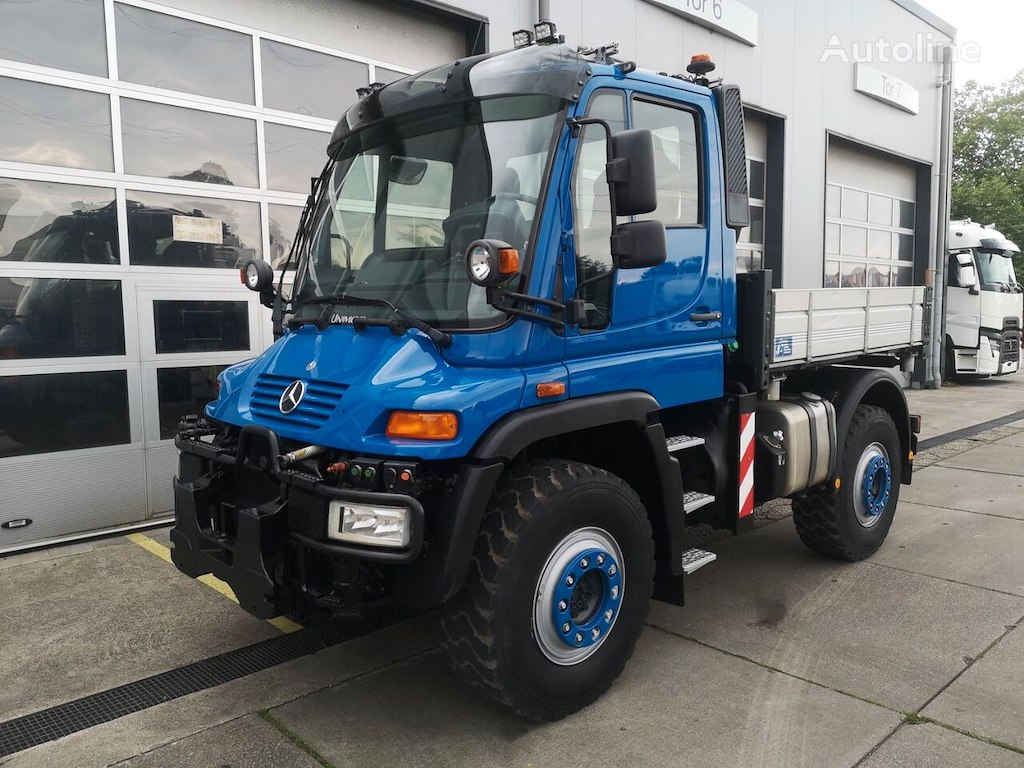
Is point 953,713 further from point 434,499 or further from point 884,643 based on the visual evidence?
point 434,499

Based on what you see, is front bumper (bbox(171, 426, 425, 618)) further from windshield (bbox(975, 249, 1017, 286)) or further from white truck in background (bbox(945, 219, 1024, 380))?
windshield (bbox(975, 249, 1017, 286))

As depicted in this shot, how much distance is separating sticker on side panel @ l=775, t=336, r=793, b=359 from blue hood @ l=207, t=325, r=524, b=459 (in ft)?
6.30

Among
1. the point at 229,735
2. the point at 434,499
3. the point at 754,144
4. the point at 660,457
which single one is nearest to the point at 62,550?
the point at 229,735

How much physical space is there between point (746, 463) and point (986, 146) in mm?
35187

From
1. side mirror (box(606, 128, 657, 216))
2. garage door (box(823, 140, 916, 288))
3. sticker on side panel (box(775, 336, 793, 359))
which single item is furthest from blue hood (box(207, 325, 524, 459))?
garage door (box(823, 140, 916, 288))

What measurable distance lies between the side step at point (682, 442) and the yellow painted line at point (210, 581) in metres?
2.09

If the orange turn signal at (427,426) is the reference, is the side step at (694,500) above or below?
below

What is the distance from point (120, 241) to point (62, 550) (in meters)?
2.25

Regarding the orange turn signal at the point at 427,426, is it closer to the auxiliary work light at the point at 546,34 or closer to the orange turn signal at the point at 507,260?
the orange turn signal at the point at 507,260

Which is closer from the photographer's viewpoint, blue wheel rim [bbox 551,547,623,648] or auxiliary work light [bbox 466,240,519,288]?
auxiliary work light [bbox 466,240,519,288]

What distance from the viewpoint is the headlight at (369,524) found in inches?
109

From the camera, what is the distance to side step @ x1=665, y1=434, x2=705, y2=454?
3834mm

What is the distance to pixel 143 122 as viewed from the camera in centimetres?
A: 601

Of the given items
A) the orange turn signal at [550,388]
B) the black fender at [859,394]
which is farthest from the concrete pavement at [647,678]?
the orange turn signal at [550,388]
